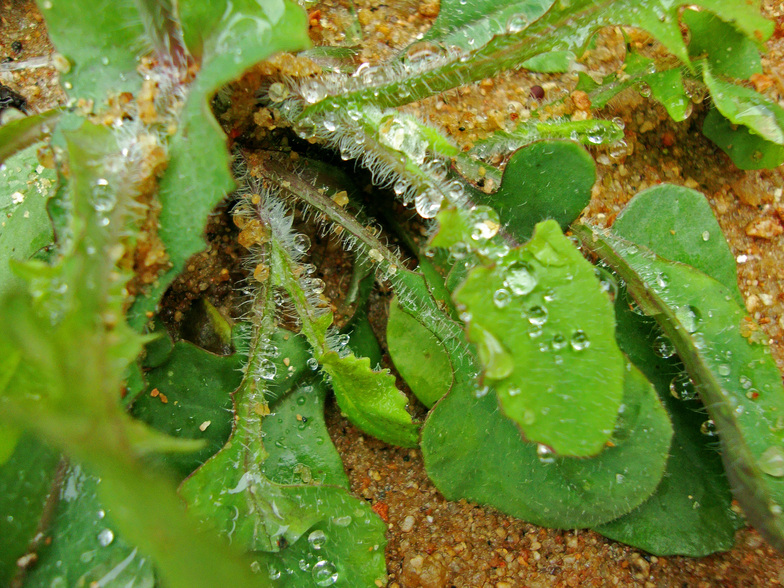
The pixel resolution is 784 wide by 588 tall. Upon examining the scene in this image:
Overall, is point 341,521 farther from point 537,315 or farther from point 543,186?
point 543,186

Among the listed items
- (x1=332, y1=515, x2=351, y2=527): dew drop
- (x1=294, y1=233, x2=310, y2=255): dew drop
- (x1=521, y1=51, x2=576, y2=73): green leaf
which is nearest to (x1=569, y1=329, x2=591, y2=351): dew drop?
(x1=332, y1=515, x2=351, y2=527): dew drop

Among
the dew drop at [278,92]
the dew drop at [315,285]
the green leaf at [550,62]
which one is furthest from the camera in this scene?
the green leaf at [550,62]

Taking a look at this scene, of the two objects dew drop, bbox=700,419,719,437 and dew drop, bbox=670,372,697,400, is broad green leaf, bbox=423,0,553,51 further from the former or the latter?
dew drop, bbox=700,419,719,437

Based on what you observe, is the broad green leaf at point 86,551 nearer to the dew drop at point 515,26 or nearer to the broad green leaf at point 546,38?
the broad green leaf at point 546,38

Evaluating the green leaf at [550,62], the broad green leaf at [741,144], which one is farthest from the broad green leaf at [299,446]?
the broad green leaf at [741,144]

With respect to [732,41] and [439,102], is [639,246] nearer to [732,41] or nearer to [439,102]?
[732,41]
